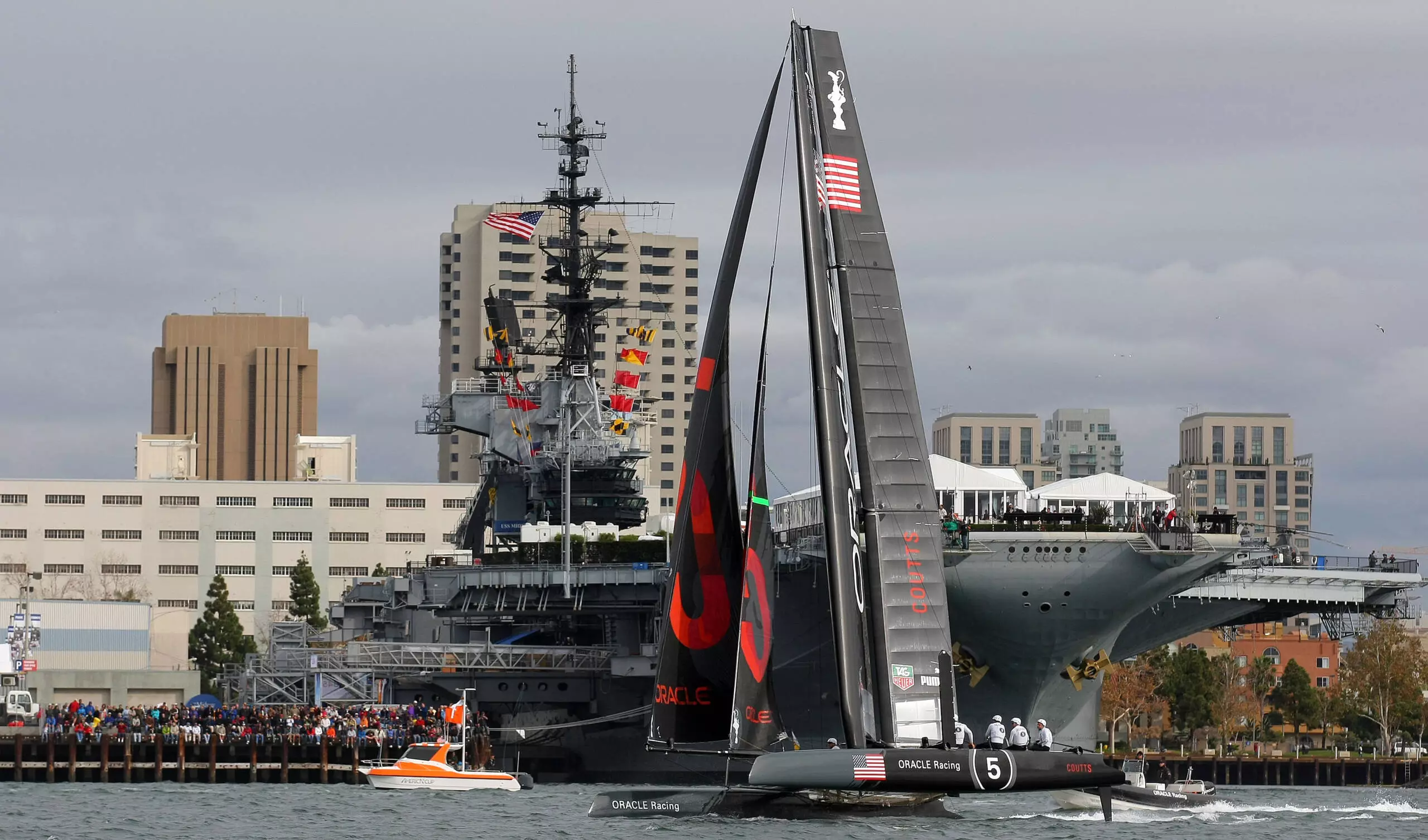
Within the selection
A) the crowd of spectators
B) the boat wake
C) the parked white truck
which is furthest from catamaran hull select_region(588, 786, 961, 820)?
the parked white truck

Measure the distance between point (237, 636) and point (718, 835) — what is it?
92531 mm

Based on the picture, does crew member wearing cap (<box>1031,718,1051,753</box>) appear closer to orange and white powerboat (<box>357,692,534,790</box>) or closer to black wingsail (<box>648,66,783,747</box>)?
black wingsail (<box>648,66,783,747</box>)

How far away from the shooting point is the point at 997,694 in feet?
196

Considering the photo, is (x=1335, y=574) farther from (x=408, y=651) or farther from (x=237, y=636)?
(x=237, y=636)

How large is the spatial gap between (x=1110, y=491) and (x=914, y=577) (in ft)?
122

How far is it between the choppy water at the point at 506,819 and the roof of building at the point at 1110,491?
14083 millimetres

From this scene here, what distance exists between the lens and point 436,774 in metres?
59.3

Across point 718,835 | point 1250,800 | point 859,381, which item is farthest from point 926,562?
point 1250,800

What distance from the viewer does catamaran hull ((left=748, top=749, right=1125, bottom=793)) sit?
33.9 metres

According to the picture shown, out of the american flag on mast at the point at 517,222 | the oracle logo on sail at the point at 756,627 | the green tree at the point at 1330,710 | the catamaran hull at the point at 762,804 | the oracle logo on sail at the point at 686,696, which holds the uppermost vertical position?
the american flag on mast at the point at 517,222

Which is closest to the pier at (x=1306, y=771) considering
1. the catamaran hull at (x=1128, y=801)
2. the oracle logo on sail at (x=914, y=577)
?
the catamaran hull at (x=1128, y=801)

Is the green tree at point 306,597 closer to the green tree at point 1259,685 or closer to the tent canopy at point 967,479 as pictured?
the green tree at point 1259,685

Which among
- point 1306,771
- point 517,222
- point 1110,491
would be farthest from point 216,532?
point 1110,491

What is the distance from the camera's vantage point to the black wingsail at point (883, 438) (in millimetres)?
36656
